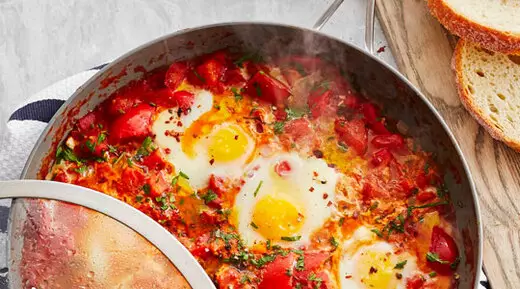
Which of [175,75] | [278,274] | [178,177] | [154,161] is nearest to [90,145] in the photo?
[154,161]

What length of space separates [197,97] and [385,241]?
147 centimetres

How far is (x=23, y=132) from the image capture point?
4.66 metres

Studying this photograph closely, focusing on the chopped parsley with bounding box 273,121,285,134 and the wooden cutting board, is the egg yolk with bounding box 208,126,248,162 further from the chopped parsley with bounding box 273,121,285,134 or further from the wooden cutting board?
the wooden cutting board

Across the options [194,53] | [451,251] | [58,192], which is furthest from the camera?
[194,53]

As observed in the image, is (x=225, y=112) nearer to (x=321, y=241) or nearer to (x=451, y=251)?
(x=321, y=241)

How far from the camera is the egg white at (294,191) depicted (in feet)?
15.0

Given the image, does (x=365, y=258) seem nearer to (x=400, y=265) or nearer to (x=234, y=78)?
(x=400, y=265)

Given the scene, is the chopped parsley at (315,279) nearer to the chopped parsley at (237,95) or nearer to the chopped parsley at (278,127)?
the chopped parsley at (278,127)

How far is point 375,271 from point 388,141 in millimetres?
840

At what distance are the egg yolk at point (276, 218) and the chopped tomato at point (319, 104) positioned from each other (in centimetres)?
64

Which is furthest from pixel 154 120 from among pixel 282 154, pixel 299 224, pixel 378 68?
pixel 378 68

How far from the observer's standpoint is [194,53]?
4.92m

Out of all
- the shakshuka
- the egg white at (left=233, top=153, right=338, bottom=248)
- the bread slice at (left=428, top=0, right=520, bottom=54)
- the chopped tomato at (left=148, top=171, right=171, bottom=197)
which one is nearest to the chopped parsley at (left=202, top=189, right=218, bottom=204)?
the shakshuka

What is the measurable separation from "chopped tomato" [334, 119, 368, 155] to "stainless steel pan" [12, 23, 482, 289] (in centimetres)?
28
